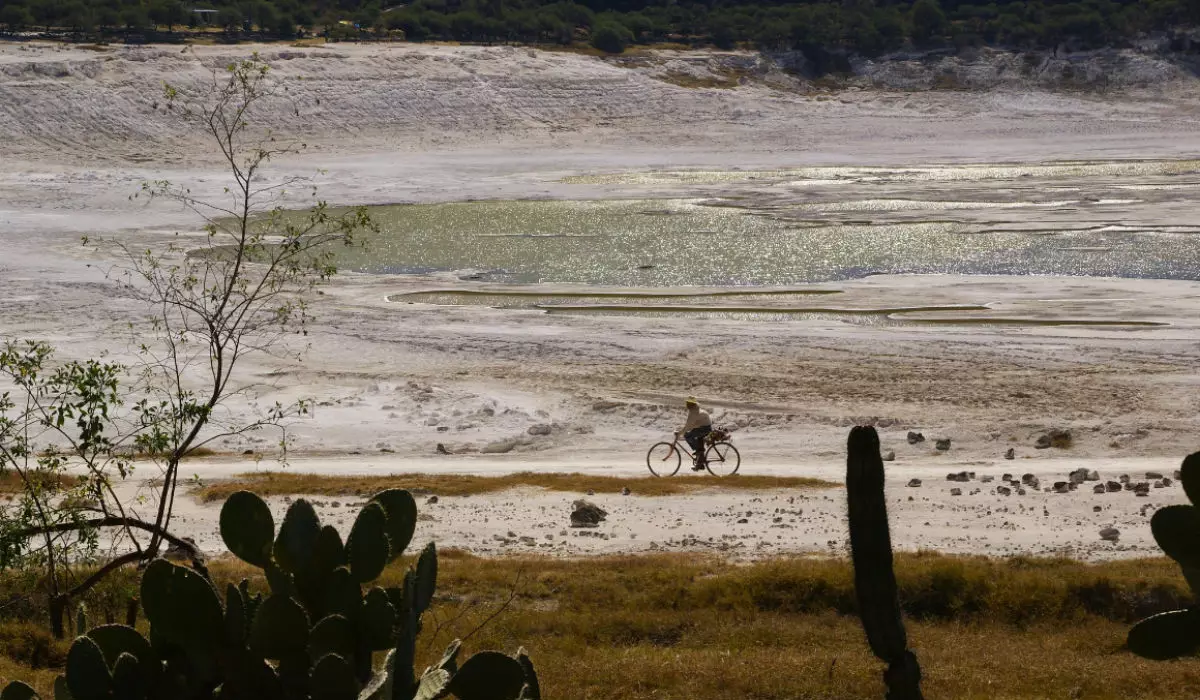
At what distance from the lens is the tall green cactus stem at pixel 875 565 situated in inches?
268

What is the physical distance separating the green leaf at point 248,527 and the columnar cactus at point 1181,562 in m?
3.82

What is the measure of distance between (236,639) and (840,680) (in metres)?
7.28

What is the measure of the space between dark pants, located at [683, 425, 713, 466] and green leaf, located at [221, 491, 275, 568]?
16422mm

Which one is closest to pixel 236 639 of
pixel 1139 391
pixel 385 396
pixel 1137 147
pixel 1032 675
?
pixel 1032 675

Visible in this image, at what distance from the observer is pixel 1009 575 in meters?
14.9

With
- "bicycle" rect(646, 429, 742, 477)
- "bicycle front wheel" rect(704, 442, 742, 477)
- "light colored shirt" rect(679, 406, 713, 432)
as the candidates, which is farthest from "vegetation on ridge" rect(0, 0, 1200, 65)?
"light colored shirt" rect(679, 406, 713, 432)

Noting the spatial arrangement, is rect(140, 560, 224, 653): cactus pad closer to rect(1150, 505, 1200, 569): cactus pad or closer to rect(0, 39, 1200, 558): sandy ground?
rect(1150, 505, 1200, 569): cactus pad

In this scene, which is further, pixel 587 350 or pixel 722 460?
pixel 587 350

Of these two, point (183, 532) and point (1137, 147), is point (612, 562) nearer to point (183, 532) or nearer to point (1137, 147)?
point (183, 532)

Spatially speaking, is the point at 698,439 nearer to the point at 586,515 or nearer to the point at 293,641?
the point at 586,515

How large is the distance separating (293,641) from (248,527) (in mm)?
811

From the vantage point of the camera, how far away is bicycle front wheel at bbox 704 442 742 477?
22.0m

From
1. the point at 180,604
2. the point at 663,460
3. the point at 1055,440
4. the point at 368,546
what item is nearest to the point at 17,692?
the point at 180,604

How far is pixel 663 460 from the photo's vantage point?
22391 millimetres
